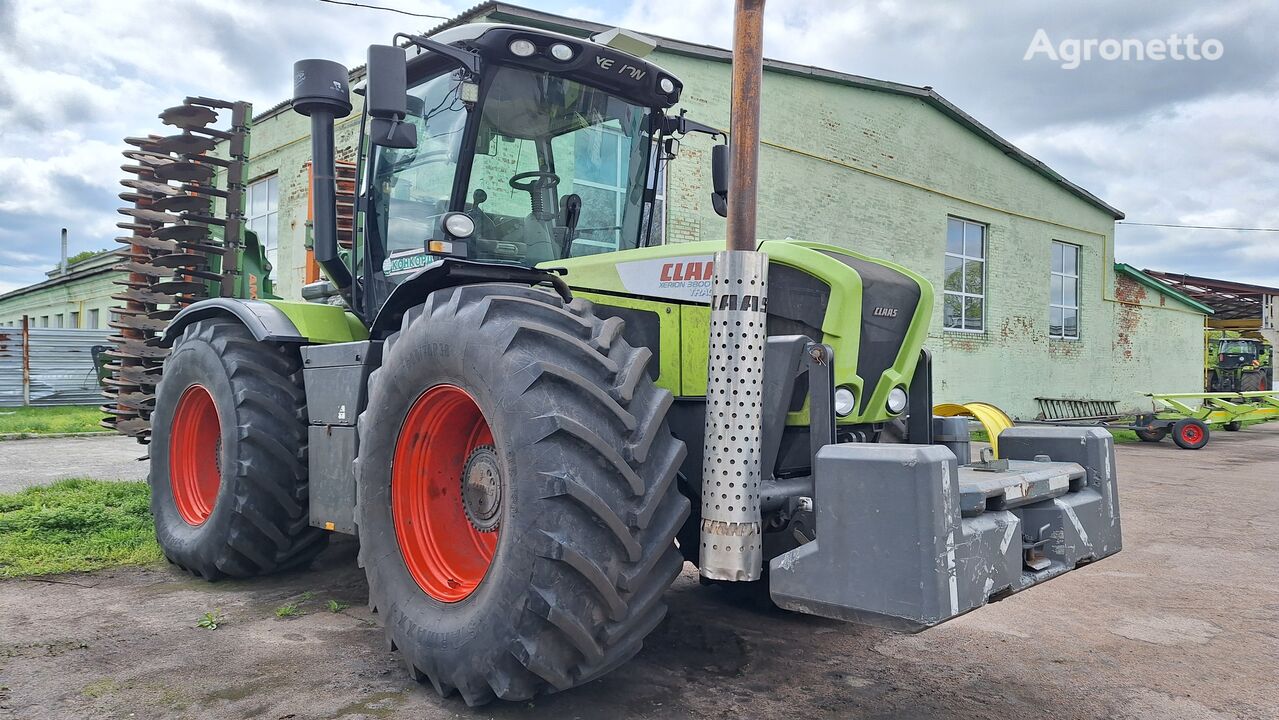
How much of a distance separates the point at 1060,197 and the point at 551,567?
21.0m

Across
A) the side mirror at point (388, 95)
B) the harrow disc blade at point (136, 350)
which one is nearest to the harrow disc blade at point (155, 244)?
the harrow disc blade at point (136, 350)

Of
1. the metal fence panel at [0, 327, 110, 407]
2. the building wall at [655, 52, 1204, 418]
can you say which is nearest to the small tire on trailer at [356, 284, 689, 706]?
the building wall at [655, 52, 1204, 418]

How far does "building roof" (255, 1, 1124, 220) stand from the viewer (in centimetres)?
1145

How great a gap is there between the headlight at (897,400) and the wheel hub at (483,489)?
168 centimetres

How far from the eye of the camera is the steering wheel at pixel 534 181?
172 inches

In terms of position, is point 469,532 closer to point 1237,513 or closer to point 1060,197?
point 1237,513

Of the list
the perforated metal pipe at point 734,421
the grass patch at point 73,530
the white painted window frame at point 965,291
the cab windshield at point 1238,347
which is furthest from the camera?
the cab windshield at point 1238,347

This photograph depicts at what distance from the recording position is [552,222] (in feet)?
14.7

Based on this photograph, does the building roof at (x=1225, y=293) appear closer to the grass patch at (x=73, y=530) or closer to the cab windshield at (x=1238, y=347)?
the cab windshield at (x=1238, y=347)

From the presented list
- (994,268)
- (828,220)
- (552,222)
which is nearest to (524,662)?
(552,222)

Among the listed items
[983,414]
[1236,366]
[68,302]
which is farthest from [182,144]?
[68,302]

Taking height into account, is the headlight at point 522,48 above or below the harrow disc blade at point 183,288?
above

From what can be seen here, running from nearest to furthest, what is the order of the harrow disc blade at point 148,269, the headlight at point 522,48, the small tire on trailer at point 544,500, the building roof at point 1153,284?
the small tire on trailer at point 544,500 → the headlight at point 522,48 → the harrow disc blade at point 148,269 → the building roof at point 1153,284

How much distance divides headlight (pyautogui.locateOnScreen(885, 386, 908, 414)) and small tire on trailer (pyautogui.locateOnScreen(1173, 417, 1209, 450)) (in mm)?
13679
